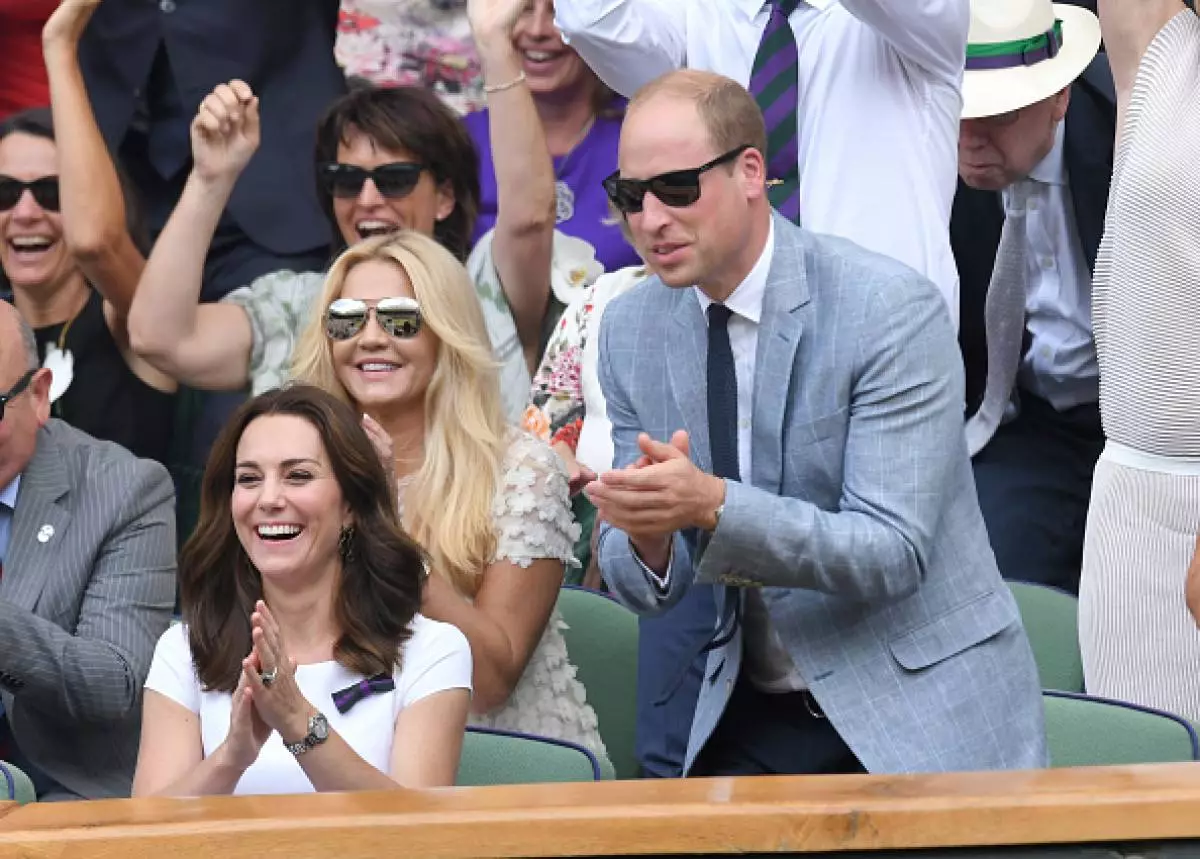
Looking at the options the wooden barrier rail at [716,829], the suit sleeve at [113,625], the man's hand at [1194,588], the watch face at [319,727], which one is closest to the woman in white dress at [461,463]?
the suit sleeve at [113,625]

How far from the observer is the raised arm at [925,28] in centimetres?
445

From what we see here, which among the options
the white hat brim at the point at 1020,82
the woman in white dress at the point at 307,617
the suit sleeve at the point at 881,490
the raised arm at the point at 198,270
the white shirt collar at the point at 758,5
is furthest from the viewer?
the white hat brim at the point at 1020,82

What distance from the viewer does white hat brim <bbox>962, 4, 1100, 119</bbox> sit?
5156 millimetres

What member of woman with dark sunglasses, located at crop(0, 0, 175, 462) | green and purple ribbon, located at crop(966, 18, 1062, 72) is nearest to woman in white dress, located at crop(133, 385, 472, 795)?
woman with dark sunglasses, located at crop(0, 0, 175, 462)

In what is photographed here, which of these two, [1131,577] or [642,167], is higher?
[642,167]

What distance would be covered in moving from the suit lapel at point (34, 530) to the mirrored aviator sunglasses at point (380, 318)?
65 cm

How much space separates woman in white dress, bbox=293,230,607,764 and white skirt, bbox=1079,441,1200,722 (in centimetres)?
103

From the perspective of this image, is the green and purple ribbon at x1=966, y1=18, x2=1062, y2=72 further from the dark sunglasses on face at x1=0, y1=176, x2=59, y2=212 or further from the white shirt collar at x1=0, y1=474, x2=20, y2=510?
the white shirt collar at x1=0, y1=474, x2=20, y2=510

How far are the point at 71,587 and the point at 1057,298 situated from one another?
256 centimetres

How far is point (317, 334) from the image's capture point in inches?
183

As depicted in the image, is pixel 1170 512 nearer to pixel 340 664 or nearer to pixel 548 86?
pixel 340 664

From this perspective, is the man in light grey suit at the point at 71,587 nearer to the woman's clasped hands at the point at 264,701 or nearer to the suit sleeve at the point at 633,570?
the woman's clasped hands at the point at 264,701

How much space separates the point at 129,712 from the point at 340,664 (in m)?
0.81

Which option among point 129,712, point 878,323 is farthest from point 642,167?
point 129,712
